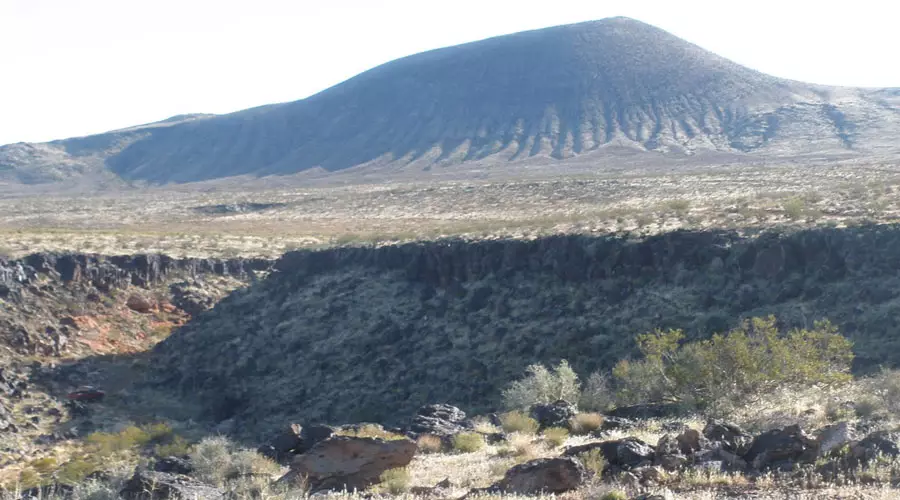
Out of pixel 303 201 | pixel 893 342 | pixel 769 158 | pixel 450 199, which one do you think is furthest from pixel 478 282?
pixel 769 158

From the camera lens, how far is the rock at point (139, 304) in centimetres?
3697

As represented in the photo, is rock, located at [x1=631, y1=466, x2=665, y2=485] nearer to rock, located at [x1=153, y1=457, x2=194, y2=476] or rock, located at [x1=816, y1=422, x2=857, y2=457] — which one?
rock, located at [x1=816, y1=422, x2=857, y2=457]

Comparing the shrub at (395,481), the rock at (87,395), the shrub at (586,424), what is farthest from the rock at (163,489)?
the rock at (87,395)

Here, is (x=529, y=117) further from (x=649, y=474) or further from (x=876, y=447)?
(x=876, y=447)

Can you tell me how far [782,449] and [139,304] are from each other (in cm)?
3235

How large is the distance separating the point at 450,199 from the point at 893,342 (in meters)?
43.2

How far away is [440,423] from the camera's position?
17984mm

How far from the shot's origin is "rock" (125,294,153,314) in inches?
1455

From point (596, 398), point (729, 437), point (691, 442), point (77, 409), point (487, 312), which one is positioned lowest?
point (77, 409)

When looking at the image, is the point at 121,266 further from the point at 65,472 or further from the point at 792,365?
the point at 792,365

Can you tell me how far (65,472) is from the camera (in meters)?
21.1

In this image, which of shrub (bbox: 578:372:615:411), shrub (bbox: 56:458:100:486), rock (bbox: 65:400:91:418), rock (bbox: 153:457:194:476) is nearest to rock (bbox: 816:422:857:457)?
shrub (bbox: 578:372:615:411)

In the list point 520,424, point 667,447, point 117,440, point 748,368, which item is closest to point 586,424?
point 520,424

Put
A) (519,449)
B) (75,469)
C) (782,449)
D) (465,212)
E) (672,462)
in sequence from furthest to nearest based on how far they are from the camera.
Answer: (465,212), (75,469), (519,449), (672,462), (782,449)
